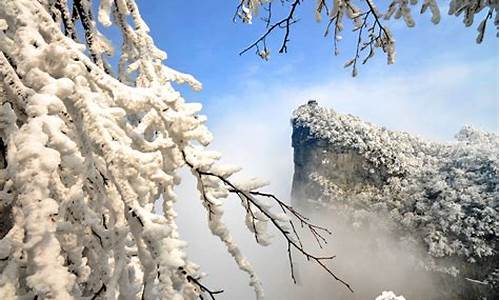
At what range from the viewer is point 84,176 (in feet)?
3.38

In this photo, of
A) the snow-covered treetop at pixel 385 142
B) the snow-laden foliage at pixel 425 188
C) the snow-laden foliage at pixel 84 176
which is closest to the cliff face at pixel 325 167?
the snow-laden foliage at pixel 425 188

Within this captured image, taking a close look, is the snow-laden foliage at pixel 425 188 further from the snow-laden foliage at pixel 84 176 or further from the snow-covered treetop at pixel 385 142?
the snow-laden foliage at pixel 84 176

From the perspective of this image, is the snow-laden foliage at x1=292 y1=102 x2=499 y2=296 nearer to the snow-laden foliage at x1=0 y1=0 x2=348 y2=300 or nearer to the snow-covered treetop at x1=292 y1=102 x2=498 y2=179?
the snow-covered treetop at x1=292 y1=102 x2=498 y2=179

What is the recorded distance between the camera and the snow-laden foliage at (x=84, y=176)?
874 mm

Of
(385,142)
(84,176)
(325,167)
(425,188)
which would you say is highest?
(385,142)

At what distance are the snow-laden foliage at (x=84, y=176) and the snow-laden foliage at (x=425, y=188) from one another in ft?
99.0

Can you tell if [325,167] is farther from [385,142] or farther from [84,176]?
[84,176]

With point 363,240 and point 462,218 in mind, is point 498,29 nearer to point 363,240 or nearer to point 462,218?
point 462,218

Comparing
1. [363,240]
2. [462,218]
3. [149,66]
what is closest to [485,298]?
[462,218]

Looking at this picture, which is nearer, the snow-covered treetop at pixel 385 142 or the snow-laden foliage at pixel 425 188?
the snow-laden foliage at pixel 425 188

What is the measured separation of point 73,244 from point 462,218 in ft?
104

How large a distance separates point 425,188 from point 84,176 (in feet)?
110

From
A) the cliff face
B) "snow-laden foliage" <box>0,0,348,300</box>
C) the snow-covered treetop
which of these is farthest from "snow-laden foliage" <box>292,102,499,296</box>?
"snow-laden foliage" <box>0,0,348,300</box>

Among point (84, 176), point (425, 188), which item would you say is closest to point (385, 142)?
point (425, 188)
